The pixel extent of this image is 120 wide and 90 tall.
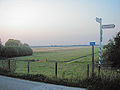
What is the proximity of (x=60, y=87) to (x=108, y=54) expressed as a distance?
218 inches

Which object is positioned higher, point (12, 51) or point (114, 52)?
point (114, 52)

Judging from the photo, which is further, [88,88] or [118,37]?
[118,37]

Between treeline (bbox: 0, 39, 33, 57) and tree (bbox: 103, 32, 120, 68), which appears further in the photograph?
treeline (bbox: 0, 39, 33, 57)

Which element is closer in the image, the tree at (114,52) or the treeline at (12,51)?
the tree at (114,52)

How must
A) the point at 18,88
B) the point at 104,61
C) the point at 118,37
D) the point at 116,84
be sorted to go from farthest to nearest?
the point at 104,61
the point at 118,37
the point at 18,88
the point at 116,84

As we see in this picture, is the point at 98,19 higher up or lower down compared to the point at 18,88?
higher up

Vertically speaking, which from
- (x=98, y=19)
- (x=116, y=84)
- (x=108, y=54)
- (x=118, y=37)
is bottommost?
(x=116, y=84)

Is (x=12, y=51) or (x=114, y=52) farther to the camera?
(x=12, y=51)

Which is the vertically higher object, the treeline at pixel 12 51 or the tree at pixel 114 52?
the tree at pixel 114 52

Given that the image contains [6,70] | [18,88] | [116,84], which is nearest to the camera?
[116,84]

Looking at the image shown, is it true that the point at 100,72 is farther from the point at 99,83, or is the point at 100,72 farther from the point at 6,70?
the point at 6,70

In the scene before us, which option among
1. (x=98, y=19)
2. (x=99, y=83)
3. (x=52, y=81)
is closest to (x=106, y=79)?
(x=99, y=83)

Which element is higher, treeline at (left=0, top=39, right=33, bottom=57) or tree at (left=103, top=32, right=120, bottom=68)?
tree at (left=103, top=32, right=120, bottom=68)

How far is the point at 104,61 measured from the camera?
9805 millimetres
